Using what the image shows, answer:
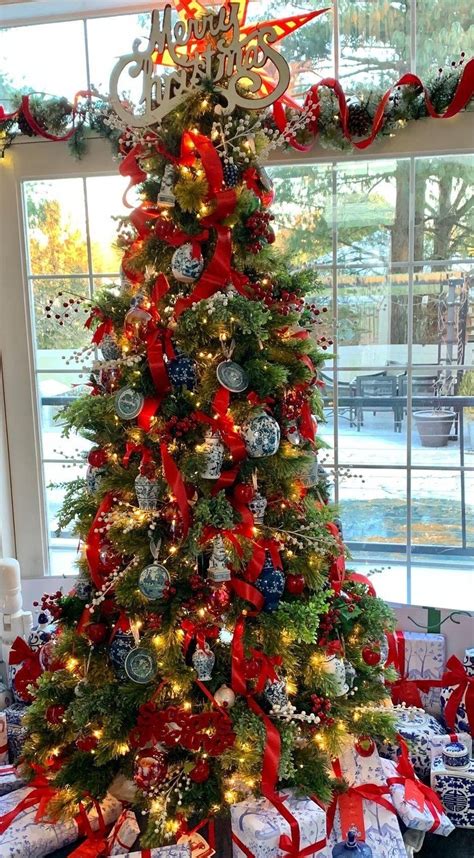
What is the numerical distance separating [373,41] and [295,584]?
169 centimetres

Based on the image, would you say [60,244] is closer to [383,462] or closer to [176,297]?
[176,297]

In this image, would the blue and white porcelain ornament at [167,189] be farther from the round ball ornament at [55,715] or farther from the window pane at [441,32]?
the round ball ornament at [55,715]

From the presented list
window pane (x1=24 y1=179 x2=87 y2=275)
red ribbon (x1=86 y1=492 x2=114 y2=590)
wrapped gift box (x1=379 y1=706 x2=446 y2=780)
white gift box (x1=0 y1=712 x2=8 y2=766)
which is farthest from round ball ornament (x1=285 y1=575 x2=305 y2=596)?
window pane (x1=24 y1=179 x2=87 y2=275)

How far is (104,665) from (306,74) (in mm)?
1866

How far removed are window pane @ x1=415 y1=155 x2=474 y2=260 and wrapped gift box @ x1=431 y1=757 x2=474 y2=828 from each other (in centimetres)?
152

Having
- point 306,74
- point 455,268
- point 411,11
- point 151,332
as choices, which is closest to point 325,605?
point 151,332

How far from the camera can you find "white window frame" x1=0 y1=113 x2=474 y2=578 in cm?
212

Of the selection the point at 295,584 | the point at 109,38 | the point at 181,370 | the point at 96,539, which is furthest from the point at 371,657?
the point at 109,38

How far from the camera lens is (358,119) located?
197 centimetres

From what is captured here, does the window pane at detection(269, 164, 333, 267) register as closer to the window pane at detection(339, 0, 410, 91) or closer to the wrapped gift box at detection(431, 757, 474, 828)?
the window pane at detection(339, 0, 410, 91)

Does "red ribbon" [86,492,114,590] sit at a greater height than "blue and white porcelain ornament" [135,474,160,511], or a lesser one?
lesser

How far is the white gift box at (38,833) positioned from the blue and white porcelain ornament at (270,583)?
0.62m

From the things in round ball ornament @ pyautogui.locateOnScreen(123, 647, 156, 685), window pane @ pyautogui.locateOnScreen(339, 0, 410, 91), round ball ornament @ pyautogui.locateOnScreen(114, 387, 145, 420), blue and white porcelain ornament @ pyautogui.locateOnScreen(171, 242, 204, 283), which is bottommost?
round ball ornament @ pyautogui.locateOnScreen(123, 647, 156, 685)

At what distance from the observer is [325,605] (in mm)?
1581
